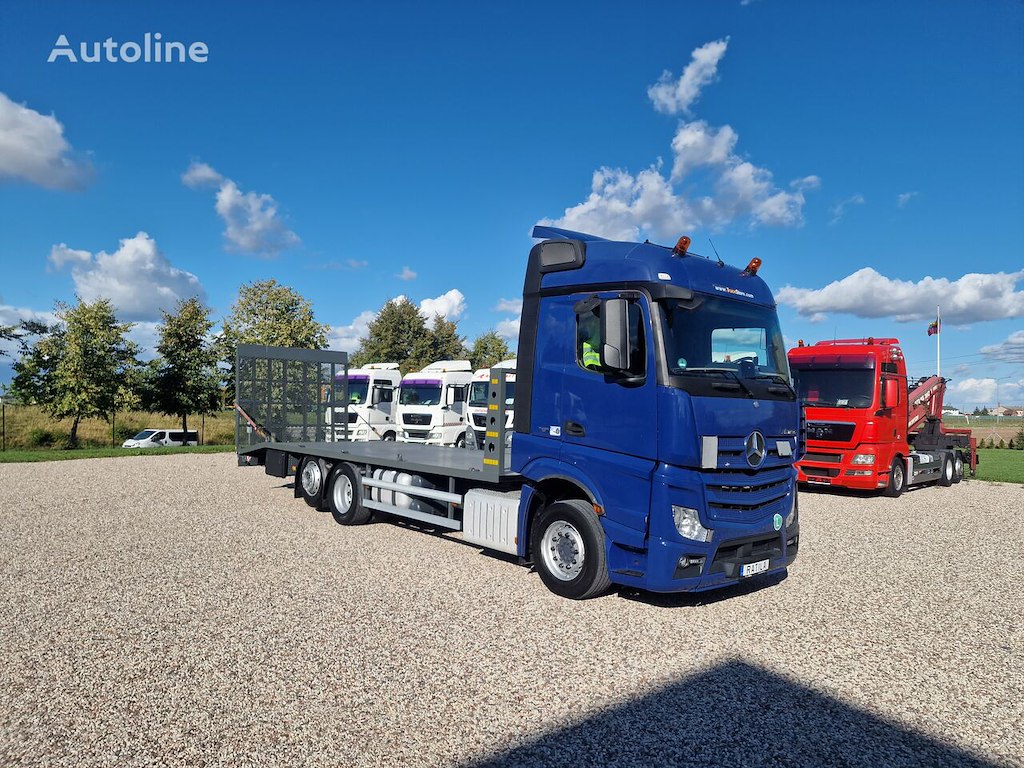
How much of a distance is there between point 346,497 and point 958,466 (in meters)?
16.0

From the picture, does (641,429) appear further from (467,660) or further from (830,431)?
(830,431)

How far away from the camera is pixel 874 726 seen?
3889mm

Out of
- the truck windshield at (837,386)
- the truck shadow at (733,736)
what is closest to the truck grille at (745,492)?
the truck shadow at (733,736)

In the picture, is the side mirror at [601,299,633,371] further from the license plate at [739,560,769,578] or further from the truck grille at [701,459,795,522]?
the license plate at [739,560,769,578]

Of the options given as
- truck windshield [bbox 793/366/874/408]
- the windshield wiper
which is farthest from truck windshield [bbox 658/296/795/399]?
truck windshield [bbox 793/366/874/408]

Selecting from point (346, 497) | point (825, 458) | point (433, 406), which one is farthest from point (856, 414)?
point (433, 406)

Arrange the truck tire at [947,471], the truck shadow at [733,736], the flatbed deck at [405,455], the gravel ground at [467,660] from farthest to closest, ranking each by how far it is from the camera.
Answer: the truck tire at [947,471] < the flatbed deck at [405,455] < the gravel ground at [467,660] < the truck shadow at [733,736]

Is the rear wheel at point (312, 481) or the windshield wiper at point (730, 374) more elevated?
the windshield wiper at point (730, 374)

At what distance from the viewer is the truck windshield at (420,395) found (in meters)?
21.1

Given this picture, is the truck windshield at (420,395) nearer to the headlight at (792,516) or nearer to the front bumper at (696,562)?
the headlight at (792,516)

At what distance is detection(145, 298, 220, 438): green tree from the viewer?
26.0 metres

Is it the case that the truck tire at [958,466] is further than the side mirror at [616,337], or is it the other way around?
the truck tire at [958,466]

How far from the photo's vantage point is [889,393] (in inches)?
506

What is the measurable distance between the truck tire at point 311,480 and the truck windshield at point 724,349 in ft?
21.8
